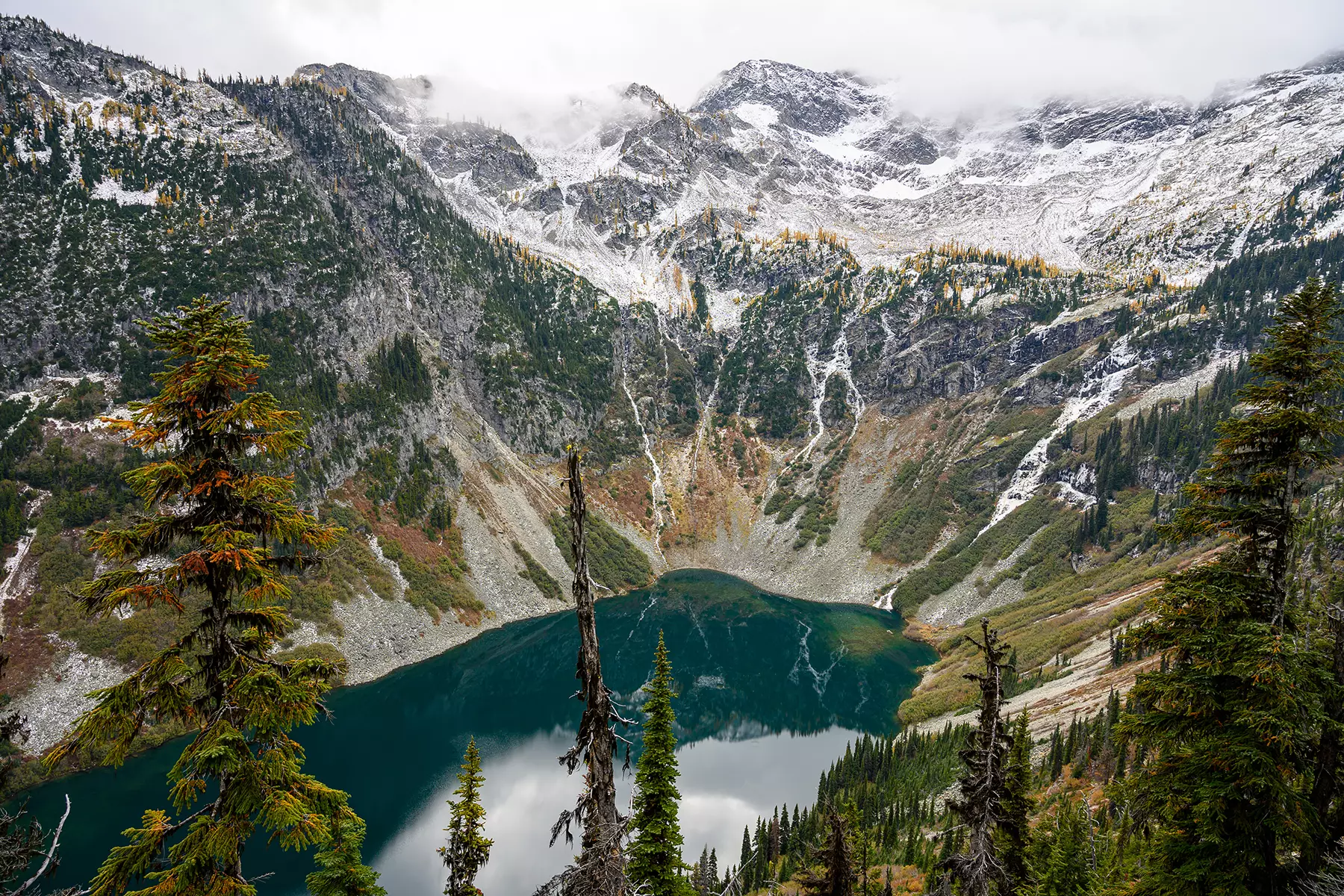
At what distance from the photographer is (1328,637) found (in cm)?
1207

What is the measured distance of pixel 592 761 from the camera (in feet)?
30.4

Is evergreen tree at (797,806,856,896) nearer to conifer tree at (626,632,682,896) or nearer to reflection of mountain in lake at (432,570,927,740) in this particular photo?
conifer tree at (626,632,682,896)

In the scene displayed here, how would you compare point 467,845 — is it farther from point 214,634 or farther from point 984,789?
point 984,789

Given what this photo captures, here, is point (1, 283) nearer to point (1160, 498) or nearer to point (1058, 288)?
point (1160, 498)

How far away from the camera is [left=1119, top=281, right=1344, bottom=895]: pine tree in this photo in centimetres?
1114

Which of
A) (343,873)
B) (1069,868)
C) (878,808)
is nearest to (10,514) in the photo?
(343,873)

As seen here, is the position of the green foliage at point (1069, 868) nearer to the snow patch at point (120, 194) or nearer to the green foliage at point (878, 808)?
the green foliage at point (878, 808)

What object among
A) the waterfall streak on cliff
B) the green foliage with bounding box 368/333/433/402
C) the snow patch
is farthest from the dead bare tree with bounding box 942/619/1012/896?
the snow patch

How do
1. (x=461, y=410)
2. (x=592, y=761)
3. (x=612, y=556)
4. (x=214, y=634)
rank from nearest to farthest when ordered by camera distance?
(x=592, y=761) < (x=214, y=634) < (x=612, y=556) < (x=461, y=410)

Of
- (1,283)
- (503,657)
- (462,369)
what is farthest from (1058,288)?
(1,283)

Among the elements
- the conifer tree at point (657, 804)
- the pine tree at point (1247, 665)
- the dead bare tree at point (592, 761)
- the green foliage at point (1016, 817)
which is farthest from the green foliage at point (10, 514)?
the pine tree at point (1247, 665)

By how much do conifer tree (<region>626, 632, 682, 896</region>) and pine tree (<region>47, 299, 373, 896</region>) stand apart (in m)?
8.61

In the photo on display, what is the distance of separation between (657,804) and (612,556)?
13292 centimetres

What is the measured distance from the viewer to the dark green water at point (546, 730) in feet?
168
